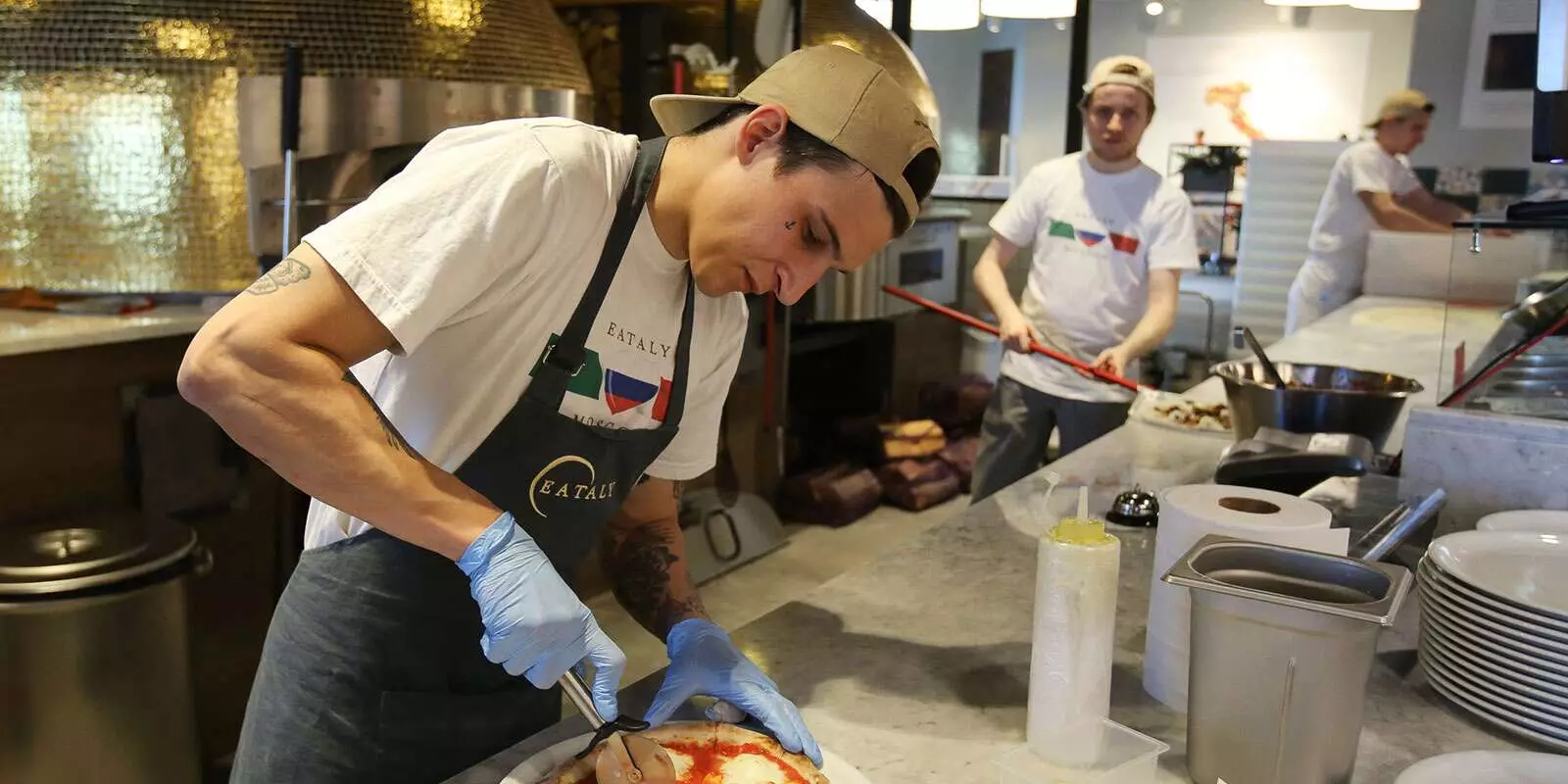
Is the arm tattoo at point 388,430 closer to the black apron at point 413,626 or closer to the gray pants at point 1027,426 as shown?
the black apron at point 413,626

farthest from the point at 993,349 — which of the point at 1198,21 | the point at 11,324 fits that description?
the point at 11,324

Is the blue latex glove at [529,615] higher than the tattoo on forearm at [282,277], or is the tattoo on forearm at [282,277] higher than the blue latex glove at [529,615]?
the tattoo on forearm at [282,277]

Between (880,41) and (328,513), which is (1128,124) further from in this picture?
(328,513)

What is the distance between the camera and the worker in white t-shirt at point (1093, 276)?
344 centimetres

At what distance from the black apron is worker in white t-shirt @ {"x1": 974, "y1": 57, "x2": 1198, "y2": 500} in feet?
7.38

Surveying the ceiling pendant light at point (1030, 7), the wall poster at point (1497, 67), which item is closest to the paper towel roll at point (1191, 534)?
the ceiling pendant light at point (1030, 7)

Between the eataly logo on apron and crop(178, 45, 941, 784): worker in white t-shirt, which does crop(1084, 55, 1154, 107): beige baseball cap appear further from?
the eataly logo on apron

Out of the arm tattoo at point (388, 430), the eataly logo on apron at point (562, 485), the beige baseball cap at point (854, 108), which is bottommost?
the eataly logo on apron at point (562, 485)

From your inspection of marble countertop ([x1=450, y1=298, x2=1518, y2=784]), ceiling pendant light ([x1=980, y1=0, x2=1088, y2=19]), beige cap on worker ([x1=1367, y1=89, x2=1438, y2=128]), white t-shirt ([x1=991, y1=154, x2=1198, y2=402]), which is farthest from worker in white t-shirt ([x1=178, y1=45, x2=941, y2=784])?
beige cap on worker ([x1=1367, y1=89, x2=1438, y2=128])

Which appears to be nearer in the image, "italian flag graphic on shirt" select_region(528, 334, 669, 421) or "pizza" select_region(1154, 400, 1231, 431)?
"italian flag graphic on shirt" select_region(528, 334, 669, 421)

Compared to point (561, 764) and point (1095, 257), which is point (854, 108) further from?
point (1095, 257)

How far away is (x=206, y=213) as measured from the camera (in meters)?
2.92

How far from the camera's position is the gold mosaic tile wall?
9.13ft

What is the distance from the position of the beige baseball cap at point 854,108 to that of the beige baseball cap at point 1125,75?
2.34 metres
